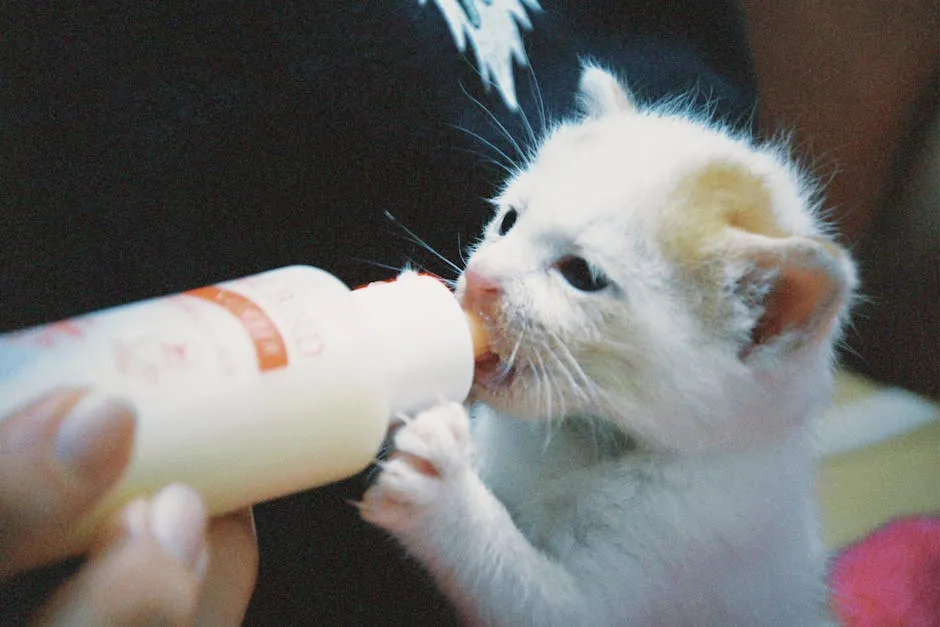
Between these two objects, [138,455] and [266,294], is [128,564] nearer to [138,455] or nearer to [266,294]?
[138,455]

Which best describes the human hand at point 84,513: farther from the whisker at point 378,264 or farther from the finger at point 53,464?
the whisker at point 378,264

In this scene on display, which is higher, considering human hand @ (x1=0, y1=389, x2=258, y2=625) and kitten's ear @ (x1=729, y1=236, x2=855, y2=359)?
kitten's ear @ (x1=729, y1=236, x2=855, y2=359)

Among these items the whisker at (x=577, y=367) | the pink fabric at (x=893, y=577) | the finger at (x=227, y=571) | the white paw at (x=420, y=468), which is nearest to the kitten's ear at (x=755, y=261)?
the whisker at (x=577, y=367)

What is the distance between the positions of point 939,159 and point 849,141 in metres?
0.21

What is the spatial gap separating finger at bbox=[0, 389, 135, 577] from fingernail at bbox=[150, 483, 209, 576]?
0.11 feet

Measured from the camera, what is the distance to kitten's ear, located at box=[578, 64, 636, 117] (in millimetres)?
872

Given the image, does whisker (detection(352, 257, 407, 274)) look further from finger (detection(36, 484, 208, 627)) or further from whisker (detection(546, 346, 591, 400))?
finger (detection(36, 484, 208, 627))

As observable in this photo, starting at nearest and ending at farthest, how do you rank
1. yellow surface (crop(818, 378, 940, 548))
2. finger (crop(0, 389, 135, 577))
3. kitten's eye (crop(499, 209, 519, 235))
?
finger (crop(0, 389, 135, 577)), kitten's eye (crop(499, 209, 519, 235)), yellow surface (crop(818, 378, 940, 548))

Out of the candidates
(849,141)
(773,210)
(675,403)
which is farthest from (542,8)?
(849,141)

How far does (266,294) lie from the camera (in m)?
0.53

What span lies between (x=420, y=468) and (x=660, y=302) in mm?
253

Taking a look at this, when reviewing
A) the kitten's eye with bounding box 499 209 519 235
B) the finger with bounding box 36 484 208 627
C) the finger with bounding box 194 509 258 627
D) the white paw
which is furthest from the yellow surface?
the finger with bounding box 36 484 208 627

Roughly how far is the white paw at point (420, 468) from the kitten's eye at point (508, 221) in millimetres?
255

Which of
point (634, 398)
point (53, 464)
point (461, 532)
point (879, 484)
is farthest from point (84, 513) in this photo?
point (879, 484)
